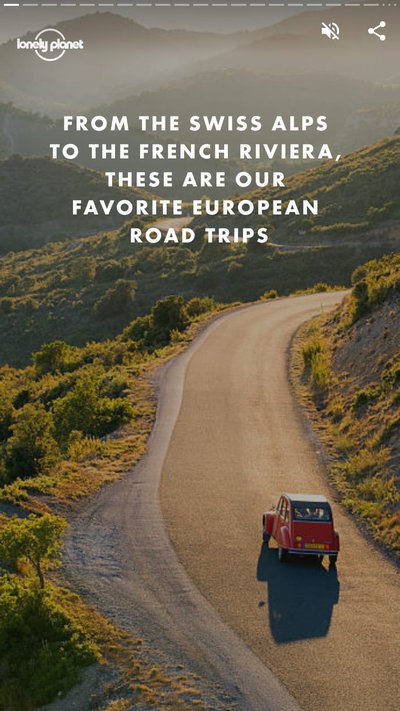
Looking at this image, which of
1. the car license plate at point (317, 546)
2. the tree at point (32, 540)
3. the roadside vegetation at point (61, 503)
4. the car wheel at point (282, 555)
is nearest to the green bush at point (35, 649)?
the roadside vegetation at point (61, 503)

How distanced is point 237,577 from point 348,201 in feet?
243

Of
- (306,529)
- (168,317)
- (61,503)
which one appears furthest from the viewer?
(168,317)

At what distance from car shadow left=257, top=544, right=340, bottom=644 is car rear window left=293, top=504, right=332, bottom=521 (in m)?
0.93

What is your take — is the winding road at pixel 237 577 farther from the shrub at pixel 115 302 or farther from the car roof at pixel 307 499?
the shrub at pixel 115 302

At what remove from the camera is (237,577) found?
15125 millimetres

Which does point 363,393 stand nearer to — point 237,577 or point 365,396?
point 365,396

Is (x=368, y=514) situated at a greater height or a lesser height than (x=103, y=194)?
lesser

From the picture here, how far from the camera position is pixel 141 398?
29.4 meters

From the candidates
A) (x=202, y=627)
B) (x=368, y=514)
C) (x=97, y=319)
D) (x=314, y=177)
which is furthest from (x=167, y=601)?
(x=314, y=177)

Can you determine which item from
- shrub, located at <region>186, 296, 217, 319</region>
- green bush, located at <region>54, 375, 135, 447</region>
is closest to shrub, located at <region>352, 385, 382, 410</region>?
green bush, located at <region>54, 375, 135, 447</region>

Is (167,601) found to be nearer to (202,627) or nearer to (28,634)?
(202,627)

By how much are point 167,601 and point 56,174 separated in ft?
502

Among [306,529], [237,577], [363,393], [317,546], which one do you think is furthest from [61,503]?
[363,393]

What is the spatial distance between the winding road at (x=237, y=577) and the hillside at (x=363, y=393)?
2.49ft
